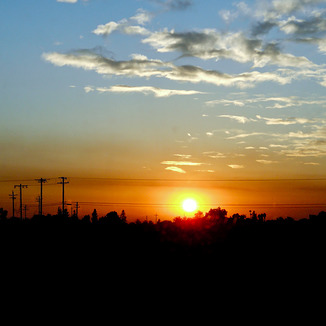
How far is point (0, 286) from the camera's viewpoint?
185 ft

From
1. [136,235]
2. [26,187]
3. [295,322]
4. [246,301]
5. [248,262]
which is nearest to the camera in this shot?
[295,322]

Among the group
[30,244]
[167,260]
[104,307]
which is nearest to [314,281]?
[167,260]

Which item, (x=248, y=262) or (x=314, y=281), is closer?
(x=314, y=281)

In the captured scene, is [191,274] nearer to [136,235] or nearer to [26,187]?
[136,235]

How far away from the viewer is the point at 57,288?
56656 millimetres

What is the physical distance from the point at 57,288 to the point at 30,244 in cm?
2205

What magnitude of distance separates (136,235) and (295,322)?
39.5 m

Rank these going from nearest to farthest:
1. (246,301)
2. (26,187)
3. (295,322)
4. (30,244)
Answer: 1. (295,322)
2. (246,301)
3. (30,244)
4. (26,187)

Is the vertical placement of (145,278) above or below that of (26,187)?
below

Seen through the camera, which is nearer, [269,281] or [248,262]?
[269,281]

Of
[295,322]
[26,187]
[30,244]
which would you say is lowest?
[295,322]

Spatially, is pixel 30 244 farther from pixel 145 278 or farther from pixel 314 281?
pixel 314 281

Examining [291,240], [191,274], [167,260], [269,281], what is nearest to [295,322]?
[269,281]

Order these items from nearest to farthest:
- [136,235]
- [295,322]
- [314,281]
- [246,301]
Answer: [295,322] → [246,301] → [314,281] → [136,235]
